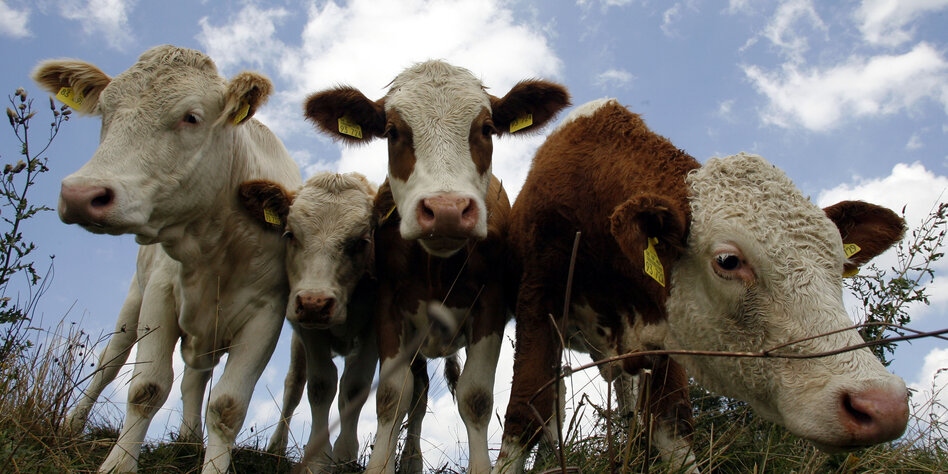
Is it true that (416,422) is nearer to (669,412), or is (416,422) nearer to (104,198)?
(669,412)

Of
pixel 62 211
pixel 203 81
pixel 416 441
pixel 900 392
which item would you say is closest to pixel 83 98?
pixel 203 81

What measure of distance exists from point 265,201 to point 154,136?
3.14 ft

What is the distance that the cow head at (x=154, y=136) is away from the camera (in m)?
4.04

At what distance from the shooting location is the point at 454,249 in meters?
4.33

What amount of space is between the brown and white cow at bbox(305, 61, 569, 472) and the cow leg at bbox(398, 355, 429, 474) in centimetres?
69

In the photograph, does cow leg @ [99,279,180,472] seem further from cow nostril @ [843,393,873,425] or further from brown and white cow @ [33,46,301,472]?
cow nostril @ [843,393,873,425]

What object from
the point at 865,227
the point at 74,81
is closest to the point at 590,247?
the point at 865,227

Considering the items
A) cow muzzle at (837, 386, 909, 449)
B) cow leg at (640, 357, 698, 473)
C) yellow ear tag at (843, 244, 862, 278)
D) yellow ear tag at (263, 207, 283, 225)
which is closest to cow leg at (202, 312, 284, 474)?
yellow ear tag at (263, 207, 283, 225)

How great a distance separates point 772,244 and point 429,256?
225 cm

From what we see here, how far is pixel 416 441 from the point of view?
21.3 ft

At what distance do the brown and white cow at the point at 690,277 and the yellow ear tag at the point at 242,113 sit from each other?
197cm

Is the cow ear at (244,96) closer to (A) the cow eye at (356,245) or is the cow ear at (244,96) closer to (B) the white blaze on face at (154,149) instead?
(B) the white blaze on face at (154,149)

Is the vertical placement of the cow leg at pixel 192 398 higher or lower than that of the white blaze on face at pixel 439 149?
lower

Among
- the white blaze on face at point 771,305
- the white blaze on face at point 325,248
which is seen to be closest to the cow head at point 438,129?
the white blaze on face at point 325,248
